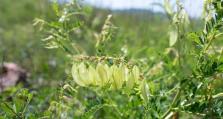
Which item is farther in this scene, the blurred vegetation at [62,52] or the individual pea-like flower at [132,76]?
the blurred vegetation at [62,52]

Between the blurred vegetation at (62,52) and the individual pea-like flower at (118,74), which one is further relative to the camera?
the blurred vegetation at (62,52)

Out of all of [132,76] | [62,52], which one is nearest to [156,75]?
[132,76]

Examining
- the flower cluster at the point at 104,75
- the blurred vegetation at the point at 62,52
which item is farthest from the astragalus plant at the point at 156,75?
the blurred vegetation at the point at 62,52

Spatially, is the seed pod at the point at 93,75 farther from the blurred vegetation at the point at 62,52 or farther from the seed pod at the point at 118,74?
the blurred vegetation at the point at 62,52

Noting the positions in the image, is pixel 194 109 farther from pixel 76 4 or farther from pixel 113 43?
pixel 113 43

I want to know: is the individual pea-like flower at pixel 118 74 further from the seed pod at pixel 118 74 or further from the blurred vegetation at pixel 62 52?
the blurred vegetation at pixel 62 52

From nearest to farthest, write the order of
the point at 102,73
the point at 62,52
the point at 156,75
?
Answer: 1. the point at 102,73
2. the point at 156,75
3. the point at 62,52

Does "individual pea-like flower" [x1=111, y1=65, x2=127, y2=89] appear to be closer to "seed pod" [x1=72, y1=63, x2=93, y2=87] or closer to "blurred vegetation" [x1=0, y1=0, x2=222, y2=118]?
"seed pod" [x1=72, y1=63, x2=93, y2=87]

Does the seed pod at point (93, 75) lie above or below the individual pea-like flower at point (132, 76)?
above

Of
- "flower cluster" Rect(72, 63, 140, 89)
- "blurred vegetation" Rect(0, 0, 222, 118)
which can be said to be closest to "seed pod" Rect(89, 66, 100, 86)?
"flower cluster" Rect(72, 63, 140, 89)

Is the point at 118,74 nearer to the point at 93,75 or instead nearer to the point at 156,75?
the point at 93,75

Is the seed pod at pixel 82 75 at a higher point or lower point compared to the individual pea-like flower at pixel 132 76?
higher
